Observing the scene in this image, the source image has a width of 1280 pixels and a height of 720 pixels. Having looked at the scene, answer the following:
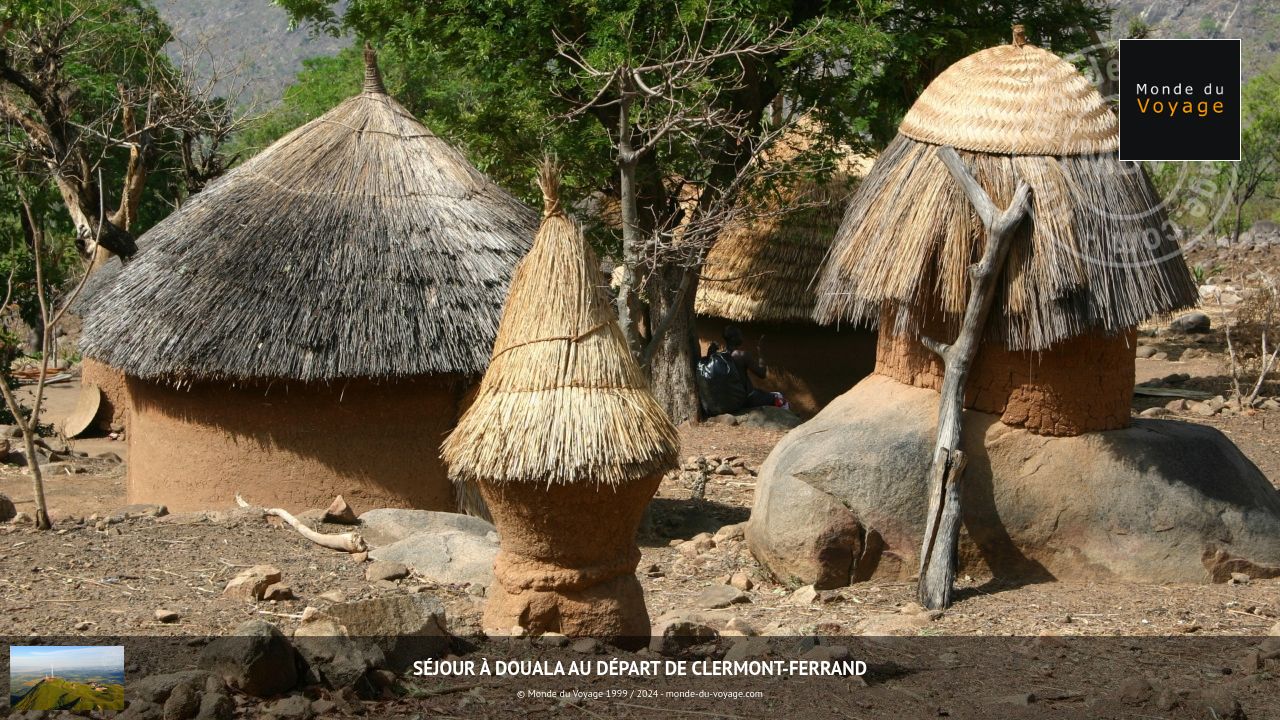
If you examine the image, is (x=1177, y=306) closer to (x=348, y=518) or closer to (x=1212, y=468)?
(x=1212, y=468)

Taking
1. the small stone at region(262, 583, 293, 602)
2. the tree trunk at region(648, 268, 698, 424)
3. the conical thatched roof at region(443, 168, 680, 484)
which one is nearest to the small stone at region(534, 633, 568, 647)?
the conical thatched roof at region(443, 168, 680, 484)

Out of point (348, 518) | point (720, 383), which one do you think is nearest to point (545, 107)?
point (720, 383)

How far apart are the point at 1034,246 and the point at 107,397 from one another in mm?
11292

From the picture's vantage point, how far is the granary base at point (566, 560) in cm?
539

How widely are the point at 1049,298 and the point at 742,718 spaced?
331cm

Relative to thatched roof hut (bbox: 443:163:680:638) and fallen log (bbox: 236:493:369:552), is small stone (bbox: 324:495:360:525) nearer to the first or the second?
fallen log (bbox: 236:493:369:552)

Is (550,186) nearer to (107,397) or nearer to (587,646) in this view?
(587,646)

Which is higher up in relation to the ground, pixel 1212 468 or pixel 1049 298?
pixel 1049 298

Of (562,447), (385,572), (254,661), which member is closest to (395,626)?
(254,661)

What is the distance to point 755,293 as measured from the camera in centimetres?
1463

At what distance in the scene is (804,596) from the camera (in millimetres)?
7180

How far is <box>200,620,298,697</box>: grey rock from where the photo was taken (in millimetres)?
4496

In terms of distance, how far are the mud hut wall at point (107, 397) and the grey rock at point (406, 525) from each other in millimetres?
7563

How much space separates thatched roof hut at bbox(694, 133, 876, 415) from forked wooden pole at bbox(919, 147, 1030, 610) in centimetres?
700
